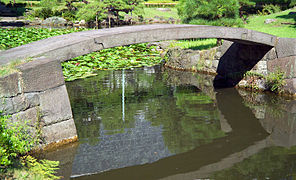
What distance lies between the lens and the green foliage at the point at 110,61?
10.9 metres

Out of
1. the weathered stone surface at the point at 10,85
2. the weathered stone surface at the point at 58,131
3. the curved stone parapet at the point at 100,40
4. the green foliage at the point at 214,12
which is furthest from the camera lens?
the green foliage at the point at 214,12

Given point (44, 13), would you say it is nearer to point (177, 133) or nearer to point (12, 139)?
point (177, 133)

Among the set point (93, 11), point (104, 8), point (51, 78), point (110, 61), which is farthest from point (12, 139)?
point (104, 8)

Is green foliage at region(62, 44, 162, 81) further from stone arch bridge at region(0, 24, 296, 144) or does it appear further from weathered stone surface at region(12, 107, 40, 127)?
weathered stone surface at region(12, 107, 40, 127)

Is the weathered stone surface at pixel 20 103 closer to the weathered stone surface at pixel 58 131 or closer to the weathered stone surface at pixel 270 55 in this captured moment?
the weathered stone surface at pixel 58 131

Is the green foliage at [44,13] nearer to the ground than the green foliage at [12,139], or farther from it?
farther from it

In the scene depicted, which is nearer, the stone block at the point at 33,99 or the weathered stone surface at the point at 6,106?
the weathered stone surface at the point at 6,106

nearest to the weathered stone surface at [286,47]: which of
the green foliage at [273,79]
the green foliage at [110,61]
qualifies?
the green foliage at [273,79]

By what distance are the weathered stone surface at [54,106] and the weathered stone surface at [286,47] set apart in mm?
5887

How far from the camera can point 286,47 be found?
823cm

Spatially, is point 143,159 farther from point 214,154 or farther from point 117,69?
point 117,69

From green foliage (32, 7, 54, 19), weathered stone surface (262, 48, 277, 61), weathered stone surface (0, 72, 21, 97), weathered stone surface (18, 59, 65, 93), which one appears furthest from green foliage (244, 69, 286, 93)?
green foliage (32, 7, 54, 19)

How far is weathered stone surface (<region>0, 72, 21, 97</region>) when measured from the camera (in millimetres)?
4568

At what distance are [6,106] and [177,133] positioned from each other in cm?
314
